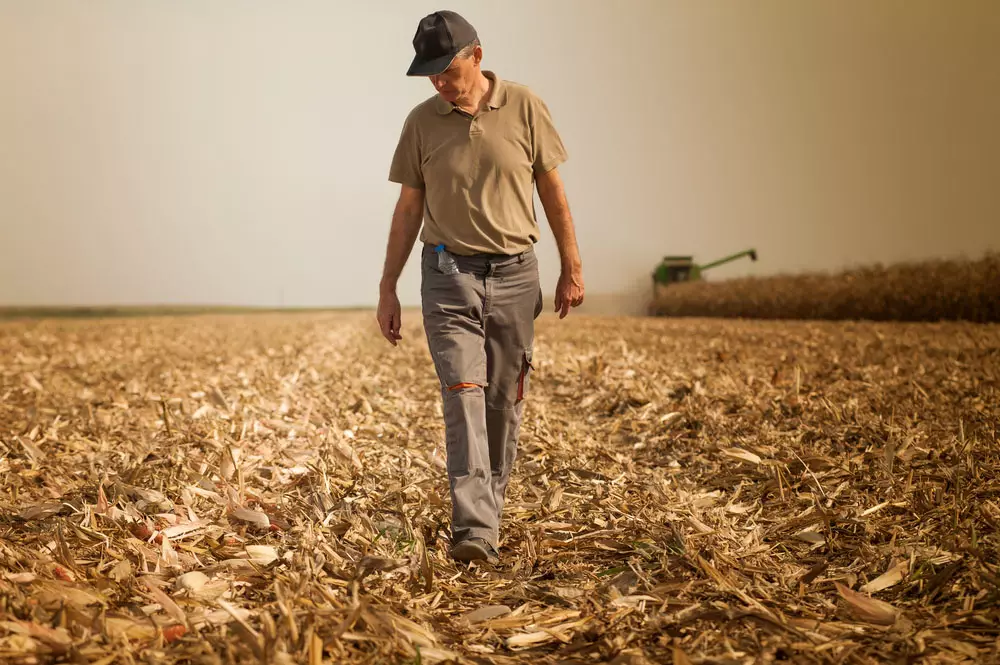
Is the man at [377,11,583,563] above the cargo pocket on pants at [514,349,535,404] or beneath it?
above

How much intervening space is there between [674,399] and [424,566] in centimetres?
394

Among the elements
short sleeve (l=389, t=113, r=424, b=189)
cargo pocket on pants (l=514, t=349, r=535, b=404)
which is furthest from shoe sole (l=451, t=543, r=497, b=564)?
short sleeve (l=389, t=113, r=424, b=189)

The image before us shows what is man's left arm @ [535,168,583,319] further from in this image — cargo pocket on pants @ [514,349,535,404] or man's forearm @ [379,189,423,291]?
man's forearm @ [379,189,423,291]

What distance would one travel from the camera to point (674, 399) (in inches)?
258

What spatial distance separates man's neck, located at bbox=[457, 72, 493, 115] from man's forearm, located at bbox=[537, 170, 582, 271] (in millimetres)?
452

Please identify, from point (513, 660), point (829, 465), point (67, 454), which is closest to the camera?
point (513, 660)

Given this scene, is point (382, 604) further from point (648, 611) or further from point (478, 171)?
point (478, 171)

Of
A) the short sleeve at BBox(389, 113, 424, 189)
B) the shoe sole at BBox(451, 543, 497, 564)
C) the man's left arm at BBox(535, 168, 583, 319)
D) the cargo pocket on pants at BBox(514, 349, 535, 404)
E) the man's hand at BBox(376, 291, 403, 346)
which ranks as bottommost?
the shoe sole at BBox(451, 543, 497, 564)

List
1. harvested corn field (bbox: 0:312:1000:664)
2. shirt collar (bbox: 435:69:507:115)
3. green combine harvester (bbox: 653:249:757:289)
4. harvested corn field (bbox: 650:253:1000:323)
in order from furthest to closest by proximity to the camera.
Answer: green combine harvester (bbox: 653:249:757:289), harvested corn field (bbox: 650:253:1000:323), shirt collar (bbox: 435:69:507:115), harvested corn field (bbox: 0:312:1000:664)

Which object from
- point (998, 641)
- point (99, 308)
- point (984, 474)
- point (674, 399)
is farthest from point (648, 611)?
point (99, 308)

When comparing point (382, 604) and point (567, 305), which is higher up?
point (567, 305)

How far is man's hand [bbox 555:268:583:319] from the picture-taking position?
3807 millimetres

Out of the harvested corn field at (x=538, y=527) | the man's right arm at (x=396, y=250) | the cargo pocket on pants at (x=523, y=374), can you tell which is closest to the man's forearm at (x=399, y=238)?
the man's right arm at (x=396, y=250)

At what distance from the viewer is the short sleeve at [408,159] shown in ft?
11.7
